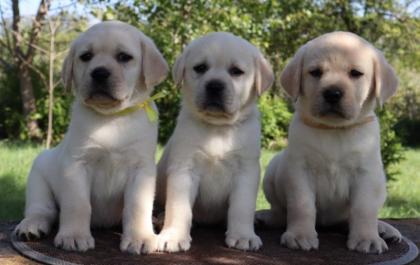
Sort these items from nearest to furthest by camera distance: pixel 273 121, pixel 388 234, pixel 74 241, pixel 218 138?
pixel 74 241 → pixel 218 138 → pixel 388 234 → pixel 273 121

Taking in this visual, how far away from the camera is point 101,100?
3.47 meters

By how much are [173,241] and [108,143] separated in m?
0.75

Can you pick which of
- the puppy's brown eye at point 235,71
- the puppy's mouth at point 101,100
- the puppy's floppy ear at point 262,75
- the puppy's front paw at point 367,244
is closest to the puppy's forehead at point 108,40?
the puppy's mouth at point 101,100

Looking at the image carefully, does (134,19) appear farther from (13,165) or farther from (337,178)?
(337,178)

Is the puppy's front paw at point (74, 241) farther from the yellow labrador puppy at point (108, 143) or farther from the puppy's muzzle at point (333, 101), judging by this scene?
the puppy's muzzle at point (333, 101)

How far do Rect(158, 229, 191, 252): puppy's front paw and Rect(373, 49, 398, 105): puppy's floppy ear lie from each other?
1616 mm

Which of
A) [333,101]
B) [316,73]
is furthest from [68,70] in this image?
[333,101]

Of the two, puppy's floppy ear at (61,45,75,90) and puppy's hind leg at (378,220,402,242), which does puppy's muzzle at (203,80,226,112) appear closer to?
puppy's floppy ear at (61,45,75,90)

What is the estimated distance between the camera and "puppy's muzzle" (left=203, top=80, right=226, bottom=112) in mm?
3557

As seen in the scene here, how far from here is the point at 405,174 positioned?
11.0 m

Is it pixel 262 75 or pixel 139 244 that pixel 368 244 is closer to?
pixel 262 75

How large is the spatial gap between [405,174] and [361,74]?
8.02 meters

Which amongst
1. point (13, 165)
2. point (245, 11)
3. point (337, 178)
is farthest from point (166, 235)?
point (245, 11)

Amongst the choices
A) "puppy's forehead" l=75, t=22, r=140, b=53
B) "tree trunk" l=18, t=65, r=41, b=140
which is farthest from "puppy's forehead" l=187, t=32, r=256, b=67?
"tree trunk" l=18, t=65, r=41, b=140
